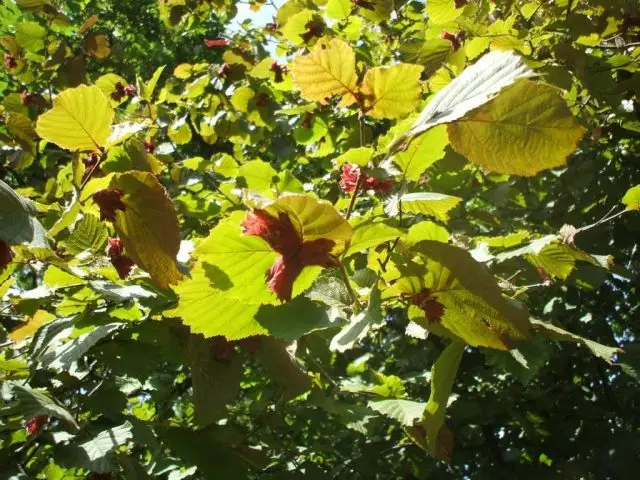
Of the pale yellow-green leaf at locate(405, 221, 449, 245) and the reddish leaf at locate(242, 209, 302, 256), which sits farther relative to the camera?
the pale yellow-green leaf at locate(405, 221, 449, 245)

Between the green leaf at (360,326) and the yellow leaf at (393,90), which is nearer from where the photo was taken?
the green leaf at (360,326)

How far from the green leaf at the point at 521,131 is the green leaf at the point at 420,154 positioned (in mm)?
254

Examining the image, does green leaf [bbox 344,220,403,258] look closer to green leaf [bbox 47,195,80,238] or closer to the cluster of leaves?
the cluster of leaves

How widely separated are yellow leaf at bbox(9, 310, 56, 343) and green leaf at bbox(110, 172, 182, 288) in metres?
0.76

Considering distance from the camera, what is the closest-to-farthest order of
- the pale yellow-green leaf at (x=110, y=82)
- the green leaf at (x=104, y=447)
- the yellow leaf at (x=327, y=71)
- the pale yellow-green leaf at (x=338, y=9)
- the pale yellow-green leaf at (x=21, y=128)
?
the yellow leaf at (x=327, y=71), the green leaf at (x=104, y=447), the pale yellow-green leaf at (x=21, y=128), the pale yellow-green leaf at (x=338, y=9), the pale yellow-green leaf at (x=110, y=82)

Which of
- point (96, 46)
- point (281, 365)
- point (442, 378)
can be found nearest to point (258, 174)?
point (281, 365)

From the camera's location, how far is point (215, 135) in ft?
10.9

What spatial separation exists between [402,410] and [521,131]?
2.34 ft

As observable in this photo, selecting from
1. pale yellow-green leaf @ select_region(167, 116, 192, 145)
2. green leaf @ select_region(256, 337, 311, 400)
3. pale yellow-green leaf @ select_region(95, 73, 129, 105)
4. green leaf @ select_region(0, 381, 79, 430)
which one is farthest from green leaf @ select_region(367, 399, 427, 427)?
pale yellow-green leaf @ select_region(95, 73, 129, 105)

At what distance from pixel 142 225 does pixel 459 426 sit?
244cm

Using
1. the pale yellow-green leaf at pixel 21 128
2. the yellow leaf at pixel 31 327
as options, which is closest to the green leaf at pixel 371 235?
the yellow leaf at pixel 31 327

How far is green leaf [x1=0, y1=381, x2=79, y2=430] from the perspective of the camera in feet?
4.04

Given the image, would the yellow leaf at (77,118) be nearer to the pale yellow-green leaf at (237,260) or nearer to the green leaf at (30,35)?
the pale yellow-green leaf at (237,260)

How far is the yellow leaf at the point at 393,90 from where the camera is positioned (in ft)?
3.27
